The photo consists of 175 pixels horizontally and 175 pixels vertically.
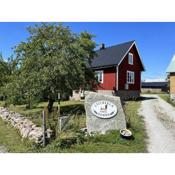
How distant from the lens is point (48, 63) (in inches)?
489

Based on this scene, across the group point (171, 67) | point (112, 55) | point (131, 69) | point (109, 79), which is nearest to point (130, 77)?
point (131, 69)

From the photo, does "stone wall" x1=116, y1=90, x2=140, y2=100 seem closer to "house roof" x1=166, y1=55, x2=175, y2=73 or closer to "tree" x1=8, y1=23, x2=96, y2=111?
"house roof" x1=166, y1=55, x2=175, y2=73

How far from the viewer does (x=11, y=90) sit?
41.1 feet

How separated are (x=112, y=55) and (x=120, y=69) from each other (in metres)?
1.54

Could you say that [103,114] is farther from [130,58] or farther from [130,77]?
[130,77]

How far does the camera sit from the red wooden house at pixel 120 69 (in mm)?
21656

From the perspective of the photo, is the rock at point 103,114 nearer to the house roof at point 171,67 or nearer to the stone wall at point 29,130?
the stone wall at point 29,130

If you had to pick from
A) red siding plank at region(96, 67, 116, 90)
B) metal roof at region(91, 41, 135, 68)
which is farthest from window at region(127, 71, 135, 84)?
metal roof at region(91, 41, 135, 68)

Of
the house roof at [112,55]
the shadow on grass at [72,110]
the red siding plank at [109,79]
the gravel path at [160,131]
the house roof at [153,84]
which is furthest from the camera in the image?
the house roof at [153,84]

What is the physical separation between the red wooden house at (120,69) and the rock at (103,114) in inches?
460

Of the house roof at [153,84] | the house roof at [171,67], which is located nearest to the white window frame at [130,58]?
the house roof at [171,67]

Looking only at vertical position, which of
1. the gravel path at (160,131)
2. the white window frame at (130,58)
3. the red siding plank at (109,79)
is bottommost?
the gravel path at (160,131)

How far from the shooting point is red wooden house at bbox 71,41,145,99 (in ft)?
71.1

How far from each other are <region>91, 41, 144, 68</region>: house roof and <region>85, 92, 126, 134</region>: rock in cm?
1188
